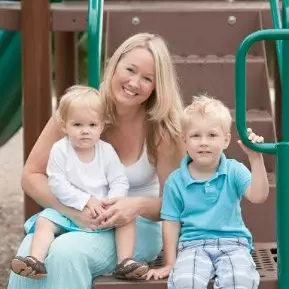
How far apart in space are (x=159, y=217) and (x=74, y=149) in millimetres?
445

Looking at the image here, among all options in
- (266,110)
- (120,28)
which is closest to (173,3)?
(120,28)

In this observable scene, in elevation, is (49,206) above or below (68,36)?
below

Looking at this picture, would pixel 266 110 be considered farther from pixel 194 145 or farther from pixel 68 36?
pixel 68 36

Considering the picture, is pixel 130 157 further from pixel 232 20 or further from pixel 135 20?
pixel 232 20

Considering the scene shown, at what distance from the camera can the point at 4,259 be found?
246 inches

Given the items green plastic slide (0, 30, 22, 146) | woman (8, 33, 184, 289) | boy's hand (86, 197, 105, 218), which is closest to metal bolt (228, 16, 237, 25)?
woman (8, 33, 184, 289)

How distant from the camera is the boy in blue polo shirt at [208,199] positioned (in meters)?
3.99

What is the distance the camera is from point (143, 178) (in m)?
4.40

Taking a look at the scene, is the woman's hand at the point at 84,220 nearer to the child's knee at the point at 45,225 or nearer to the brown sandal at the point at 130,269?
the child's knee at the point at 45,225

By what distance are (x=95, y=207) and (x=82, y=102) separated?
42 centimetres

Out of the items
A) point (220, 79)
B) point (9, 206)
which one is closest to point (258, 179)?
point (220, 79)

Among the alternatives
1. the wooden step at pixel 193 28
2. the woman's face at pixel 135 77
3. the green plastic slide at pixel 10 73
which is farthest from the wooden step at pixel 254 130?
the green plastic slide at pixel 10 73

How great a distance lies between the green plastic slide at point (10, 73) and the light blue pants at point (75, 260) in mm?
3136

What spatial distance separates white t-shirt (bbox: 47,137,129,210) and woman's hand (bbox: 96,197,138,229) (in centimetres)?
4
